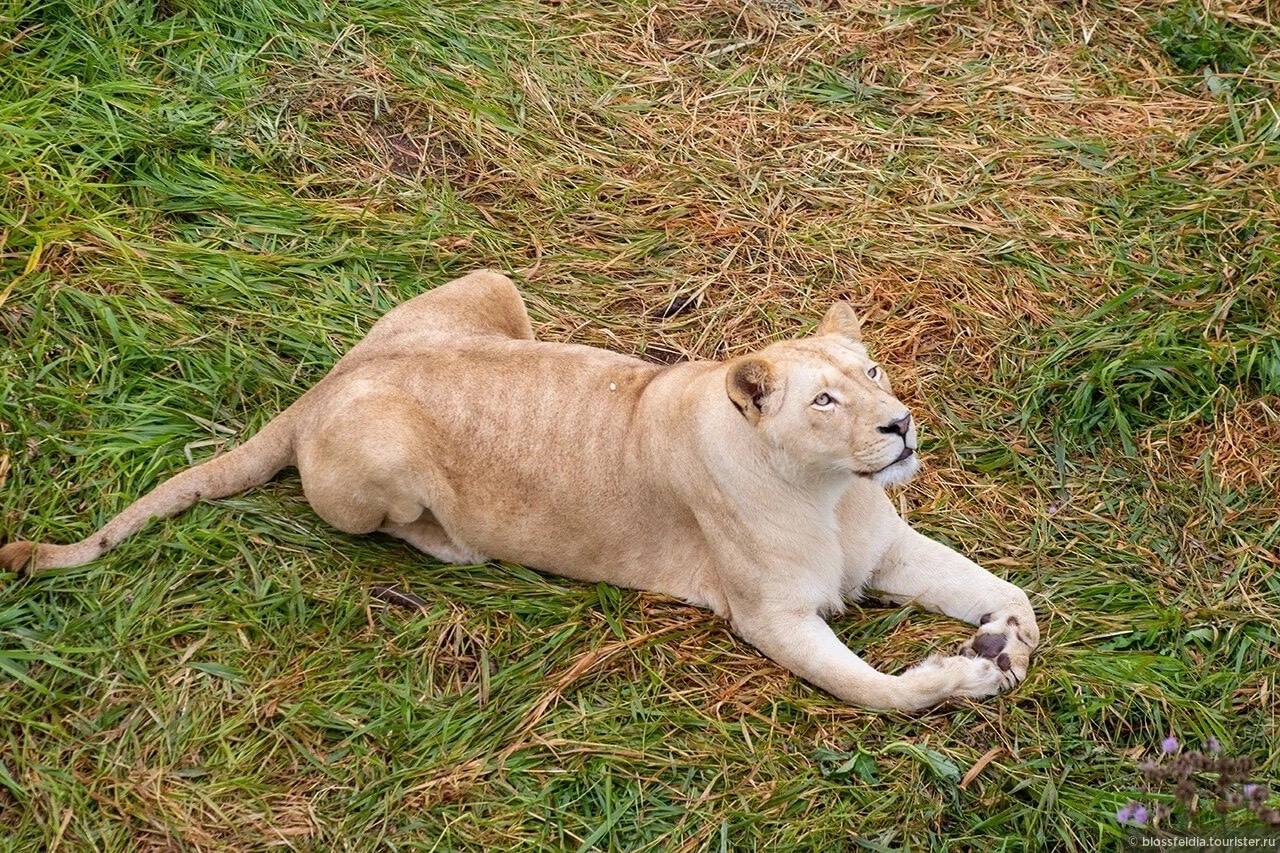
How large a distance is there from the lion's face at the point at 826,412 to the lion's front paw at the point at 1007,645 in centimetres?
71

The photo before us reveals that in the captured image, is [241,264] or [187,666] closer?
[187,666]

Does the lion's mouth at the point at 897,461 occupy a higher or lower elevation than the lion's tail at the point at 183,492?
higher

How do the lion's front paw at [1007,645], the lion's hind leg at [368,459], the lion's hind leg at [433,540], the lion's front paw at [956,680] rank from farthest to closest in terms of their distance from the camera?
the lion's hind leg at [433,540], the lion's hind leg at [368,459], the lion's front paw at [1007,645], the lion's front paw at [956,680]

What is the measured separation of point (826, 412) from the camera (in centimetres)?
472

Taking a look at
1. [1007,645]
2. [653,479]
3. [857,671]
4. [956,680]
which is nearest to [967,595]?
[1007,645]

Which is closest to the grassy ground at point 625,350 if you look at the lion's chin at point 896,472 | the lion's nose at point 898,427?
the lion's chin at point 896,472

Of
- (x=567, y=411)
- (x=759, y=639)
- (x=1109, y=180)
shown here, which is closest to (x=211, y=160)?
(x=567, y=411)

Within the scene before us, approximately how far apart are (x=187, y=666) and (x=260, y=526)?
696mm

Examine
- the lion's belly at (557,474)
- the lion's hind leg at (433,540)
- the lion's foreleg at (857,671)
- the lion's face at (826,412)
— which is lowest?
the lion's hind leg at (433,540)

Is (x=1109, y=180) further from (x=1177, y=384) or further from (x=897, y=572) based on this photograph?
(x=897, y=572)

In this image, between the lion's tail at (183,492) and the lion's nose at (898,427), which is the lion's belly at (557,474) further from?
the lion's nose at (898,427)

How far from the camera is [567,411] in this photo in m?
5.39

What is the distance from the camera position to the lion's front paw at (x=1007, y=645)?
16.0 ft

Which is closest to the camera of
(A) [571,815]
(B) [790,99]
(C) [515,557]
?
(A) [571,815]
